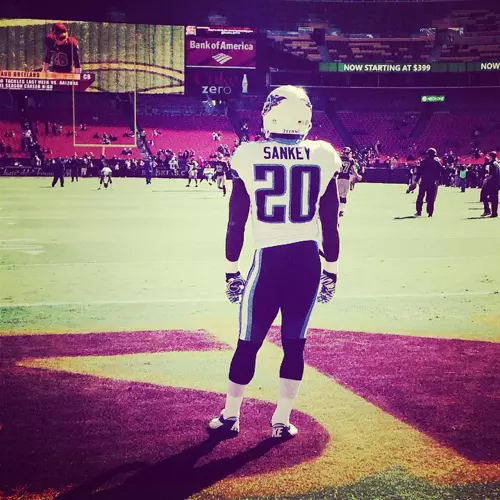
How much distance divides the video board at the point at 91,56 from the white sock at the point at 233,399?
44.0 metres

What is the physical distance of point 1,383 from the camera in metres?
4.90

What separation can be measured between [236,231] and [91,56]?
151 feet

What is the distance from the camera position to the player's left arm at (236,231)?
385cm

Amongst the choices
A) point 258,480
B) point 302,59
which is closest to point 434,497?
point 258,480

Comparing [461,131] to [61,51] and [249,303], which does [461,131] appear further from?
[249,303]

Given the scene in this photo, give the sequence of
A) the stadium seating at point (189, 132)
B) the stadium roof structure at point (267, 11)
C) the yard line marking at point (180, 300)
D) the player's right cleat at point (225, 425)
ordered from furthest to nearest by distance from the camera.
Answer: the stadium roof structure at point (267, 11), the stadium seating at point (189, 132), the yard line marking at point (180, 300), the player's right cleat at point (225, 425)

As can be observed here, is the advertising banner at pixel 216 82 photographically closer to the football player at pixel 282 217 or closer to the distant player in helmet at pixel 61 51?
the distant player in helmet at pixel 61 51

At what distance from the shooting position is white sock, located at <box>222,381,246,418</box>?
4.02 metres

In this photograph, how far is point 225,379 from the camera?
5129 millimetres

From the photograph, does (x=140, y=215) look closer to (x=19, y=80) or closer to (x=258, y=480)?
(x=258, y=480)

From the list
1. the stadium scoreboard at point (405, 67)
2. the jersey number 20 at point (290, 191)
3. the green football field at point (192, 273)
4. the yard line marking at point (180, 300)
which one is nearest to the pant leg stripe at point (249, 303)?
the jersey number 20 at point (290, 191)

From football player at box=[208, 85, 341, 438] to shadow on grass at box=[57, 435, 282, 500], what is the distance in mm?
456

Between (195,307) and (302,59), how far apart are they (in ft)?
149

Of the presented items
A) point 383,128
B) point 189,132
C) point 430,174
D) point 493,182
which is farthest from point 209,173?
point 493,182
